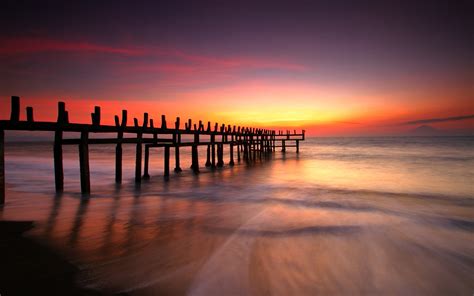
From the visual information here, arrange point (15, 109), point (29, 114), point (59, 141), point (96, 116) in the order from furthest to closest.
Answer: point (96, 116) → point (59, 141) → point (29, 114) → point (15, 109)

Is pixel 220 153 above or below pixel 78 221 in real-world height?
above

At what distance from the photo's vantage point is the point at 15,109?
5867 millimetres

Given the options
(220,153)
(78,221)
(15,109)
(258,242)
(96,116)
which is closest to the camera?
(258,242)

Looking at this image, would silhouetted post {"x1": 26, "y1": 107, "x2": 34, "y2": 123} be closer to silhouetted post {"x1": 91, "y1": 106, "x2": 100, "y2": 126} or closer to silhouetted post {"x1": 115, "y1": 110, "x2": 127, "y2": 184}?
silhouetted post {"x1": 91, "y1": 106, "x2": 100, "y2": 126}

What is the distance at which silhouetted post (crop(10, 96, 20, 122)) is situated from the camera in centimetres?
584

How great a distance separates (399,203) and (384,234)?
3240 mm

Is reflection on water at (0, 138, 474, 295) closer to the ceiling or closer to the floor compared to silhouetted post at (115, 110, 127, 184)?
→ closer to the floor

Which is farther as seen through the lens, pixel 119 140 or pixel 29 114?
pixel 119 140

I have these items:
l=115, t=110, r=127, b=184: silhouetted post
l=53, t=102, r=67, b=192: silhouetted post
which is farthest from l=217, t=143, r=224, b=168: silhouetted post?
l=53, t=102, r=67, b=192: silhouetted post

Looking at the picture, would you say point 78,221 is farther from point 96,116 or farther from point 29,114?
point 96,116

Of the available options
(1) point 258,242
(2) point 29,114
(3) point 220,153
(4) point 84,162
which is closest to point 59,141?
(4) point 84,162

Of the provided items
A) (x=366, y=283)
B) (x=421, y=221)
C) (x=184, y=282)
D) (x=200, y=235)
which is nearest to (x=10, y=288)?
(x=184, y=282)

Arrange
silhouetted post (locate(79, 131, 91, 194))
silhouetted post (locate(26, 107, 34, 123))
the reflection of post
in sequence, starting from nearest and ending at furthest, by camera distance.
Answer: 1. the reflection of post
2. silhouetted post (locate(26, 107, 34, 123))
3. silhouetted post (locate(79, 131, 91, 194))

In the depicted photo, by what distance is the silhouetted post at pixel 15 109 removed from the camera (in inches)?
230
